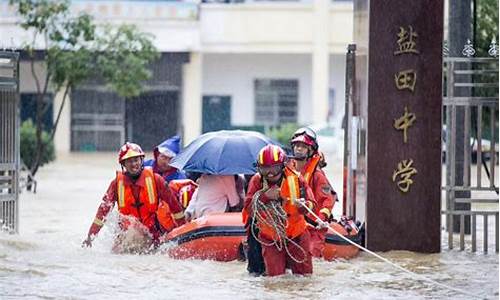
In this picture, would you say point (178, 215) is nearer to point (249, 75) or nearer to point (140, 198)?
point (140, 198)

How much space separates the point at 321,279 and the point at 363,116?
2803mm

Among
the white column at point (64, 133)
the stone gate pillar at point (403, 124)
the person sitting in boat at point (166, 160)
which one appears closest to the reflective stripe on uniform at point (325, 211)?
the stone gate pillar at point (403, 124)

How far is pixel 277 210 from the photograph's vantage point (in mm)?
10742

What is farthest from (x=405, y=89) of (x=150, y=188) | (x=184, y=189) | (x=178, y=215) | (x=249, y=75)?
(x=249, y=75)

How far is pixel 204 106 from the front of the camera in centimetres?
4316

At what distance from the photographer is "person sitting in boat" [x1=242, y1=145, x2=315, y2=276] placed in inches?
421

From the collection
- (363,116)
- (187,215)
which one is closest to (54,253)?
(187,215)

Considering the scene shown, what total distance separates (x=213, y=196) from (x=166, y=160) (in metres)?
0.99

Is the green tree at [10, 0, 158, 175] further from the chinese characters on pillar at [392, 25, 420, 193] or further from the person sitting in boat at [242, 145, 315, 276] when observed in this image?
the person sitting in boat at [242, 145, 315, 276]

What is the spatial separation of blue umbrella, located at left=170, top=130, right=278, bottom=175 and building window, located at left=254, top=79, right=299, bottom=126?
96.8 ft

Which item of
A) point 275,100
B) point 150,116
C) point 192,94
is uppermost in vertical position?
point 192,94

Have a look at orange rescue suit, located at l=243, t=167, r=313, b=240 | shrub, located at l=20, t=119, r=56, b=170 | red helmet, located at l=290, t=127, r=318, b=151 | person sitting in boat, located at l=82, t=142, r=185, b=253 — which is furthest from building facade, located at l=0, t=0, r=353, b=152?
orange rescue suit, located at l=243, t=167, r=313, b=240

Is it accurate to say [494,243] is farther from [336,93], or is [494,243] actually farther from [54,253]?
[336,93]

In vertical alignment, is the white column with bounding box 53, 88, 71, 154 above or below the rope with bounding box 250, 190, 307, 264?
above
